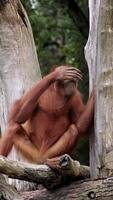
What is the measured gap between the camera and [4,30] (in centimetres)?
708

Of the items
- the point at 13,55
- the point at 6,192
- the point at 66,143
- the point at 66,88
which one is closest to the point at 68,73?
the point at 66,88

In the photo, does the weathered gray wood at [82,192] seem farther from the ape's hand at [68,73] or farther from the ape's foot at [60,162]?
the ape's hand at [68,73]

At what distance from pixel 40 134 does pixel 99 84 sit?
3.55 feet

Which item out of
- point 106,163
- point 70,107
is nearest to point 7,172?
point 106,163

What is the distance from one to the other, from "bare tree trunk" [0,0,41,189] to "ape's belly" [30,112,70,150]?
652 mm

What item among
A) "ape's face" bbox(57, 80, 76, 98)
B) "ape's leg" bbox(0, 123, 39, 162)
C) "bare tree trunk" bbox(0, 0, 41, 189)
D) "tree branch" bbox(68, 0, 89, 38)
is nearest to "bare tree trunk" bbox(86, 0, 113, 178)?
"ape's face" bbox(57, 80, 76, 98)

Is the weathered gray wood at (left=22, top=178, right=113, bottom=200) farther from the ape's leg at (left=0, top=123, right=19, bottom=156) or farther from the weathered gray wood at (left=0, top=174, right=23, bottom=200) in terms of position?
the ape's leg at (left=0, top=123, right=19, bottom=156)

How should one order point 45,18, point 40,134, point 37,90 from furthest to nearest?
1. point 45,18
2. point 40,134
3. point 37,90

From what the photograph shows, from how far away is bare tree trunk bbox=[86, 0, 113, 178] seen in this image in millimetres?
5191

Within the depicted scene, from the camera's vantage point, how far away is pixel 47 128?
6.15 meters

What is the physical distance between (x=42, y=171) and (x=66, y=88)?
41.4 inches

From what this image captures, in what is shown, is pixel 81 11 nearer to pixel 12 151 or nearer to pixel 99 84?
pixel 12 151

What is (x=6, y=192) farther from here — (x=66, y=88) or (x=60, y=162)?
(x=66, y=88)

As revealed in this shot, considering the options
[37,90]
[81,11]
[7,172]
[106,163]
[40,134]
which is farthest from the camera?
[81,11]
